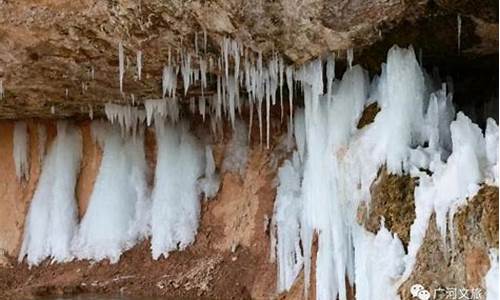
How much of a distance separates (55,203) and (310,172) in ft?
17.3

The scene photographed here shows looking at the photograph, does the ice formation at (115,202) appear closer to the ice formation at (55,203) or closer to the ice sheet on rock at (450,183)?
the ice formation at (55,203)

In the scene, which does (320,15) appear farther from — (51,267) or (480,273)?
(51,267)

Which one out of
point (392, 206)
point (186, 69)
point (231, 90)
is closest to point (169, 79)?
point (186, 69)

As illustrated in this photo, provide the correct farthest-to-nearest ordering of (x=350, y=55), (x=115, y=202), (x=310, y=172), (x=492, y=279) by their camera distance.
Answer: (x=115, y=202) → (x=310, y=172) → (x=350, y=55) → (x=492, y=279)

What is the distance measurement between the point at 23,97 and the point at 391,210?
219 inches

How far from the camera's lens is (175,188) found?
1171 cm

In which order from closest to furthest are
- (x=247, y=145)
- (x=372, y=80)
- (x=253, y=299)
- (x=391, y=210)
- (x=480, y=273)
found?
(x=480, y=273), (x=391, y=210), (x=372, y=80), (x=253, y=299), (x=247, y=145)

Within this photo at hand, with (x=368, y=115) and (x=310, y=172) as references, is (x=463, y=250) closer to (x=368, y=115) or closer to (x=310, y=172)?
(x=368, y=115)

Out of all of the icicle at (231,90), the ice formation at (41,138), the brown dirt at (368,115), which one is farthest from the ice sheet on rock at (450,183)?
the ice formation at (41,138)

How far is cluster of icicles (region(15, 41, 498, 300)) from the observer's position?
6.00 m

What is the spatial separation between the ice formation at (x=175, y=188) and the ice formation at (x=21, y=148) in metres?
2.25

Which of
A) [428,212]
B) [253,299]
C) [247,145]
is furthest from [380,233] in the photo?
[247,145]

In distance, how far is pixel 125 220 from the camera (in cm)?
1180

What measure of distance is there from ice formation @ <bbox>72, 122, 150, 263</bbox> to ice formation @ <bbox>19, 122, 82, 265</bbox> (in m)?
0.27
